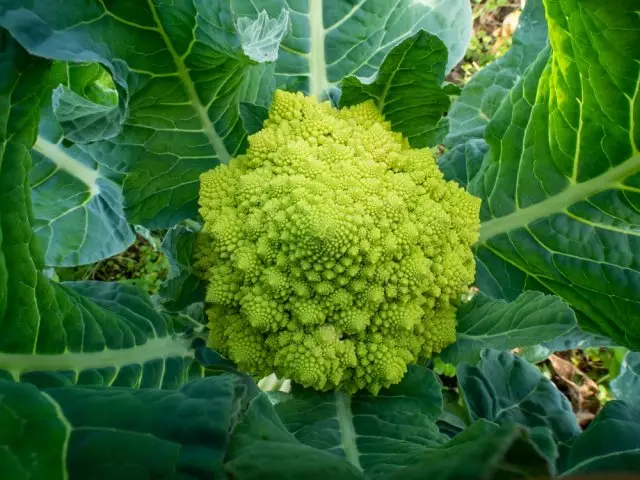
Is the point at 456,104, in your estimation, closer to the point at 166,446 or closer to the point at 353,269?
the point at 353,269

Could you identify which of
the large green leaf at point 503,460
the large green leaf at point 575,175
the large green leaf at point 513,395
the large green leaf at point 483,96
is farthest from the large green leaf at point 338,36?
the large green leaf at point 503,460

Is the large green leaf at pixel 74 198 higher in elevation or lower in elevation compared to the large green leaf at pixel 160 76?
lower

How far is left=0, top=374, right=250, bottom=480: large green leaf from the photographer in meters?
0.72

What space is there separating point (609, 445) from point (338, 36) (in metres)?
1.09

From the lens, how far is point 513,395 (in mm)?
1494

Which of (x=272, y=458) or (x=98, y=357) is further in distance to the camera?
(x=98, y=357)

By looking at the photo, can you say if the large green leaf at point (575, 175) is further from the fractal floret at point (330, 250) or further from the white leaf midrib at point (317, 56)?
the white leaf midrib at point (317, 56)

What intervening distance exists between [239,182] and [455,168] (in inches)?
22.9

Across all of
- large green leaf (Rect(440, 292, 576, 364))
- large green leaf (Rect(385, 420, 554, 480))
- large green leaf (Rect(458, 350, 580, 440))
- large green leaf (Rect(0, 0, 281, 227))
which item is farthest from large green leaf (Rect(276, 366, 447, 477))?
large green leaf (Rect(0, 0, 281, 227))

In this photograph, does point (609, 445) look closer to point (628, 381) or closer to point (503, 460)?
point (503, 460)

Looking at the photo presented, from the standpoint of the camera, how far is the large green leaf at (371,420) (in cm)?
110

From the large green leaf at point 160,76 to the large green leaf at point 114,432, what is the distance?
0.54 metres

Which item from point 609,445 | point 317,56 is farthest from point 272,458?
point 317,56

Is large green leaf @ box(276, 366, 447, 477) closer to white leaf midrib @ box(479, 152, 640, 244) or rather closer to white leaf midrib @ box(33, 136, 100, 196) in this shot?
white leaf midrib @ box(479, 152, 640, 244)
